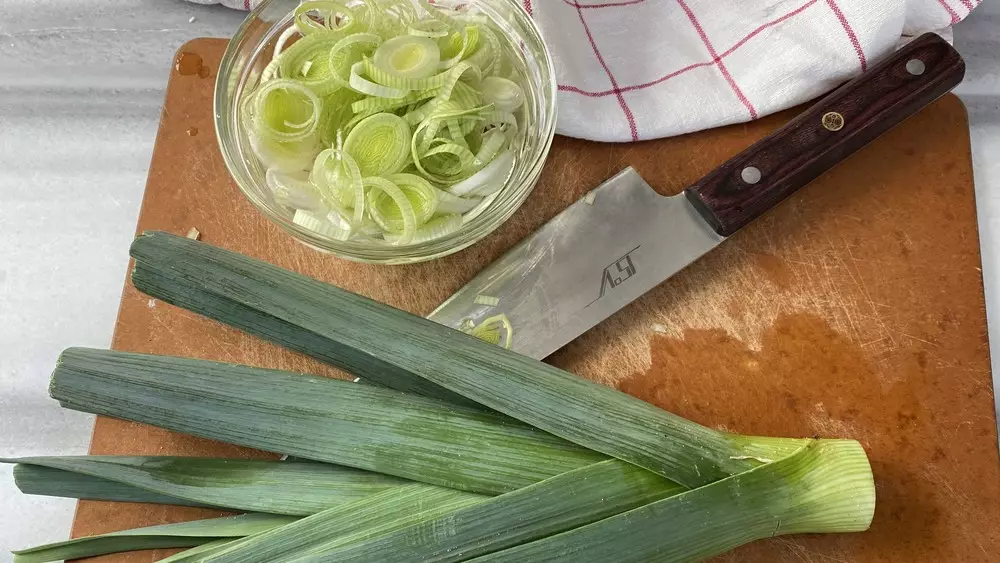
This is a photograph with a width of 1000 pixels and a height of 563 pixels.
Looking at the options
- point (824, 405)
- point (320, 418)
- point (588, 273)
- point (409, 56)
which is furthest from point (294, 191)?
point (824, 405)

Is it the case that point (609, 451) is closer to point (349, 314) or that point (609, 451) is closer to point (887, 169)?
point (349, 314)

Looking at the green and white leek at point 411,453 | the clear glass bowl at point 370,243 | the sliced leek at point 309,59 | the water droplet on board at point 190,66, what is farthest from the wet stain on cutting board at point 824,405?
the water droplet on board at point 190,66

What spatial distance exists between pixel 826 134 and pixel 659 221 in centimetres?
32

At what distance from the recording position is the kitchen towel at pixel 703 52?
1.42 meters

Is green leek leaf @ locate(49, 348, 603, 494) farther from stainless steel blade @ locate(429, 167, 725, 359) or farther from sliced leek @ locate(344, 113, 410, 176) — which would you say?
sliced leek @ locate(344, 113, 410, 176)

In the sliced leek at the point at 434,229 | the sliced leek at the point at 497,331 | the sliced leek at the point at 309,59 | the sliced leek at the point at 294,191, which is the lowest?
the sliced leek at the point at 497,331

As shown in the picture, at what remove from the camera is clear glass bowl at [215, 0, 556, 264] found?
1.25 meters

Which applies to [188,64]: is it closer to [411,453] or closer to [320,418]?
[320,418]

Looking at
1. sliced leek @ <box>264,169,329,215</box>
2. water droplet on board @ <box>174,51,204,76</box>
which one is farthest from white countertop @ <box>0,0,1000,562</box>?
sliced leek @ <box>264,169,329,215</box>

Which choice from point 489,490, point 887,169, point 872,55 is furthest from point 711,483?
point 872,55

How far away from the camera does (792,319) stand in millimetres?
1369

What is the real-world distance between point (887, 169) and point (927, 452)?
1.66 feet

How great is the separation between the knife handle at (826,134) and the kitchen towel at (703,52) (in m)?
0.08

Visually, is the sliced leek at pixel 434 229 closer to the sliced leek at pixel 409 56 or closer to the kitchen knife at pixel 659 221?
the kitchen knife at pixel 659 221
